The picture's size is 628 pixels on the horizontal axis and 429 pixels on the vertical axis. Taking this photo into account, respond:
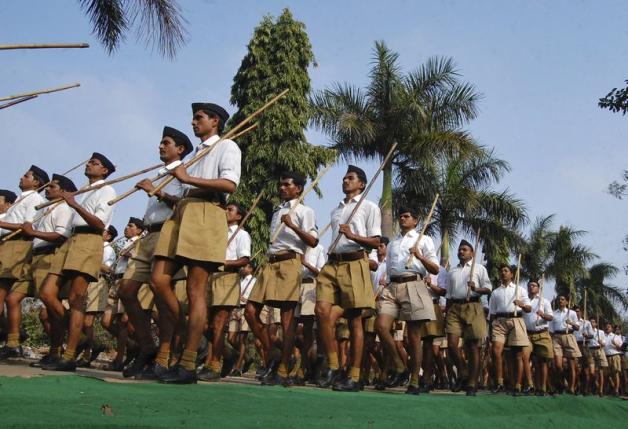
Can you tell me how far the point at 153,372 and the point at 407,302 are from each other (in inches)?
129

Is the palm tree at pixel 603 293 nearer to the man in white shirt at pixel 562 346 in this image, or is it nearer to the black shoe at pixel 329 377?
the man in white shirt at pixel 562 346

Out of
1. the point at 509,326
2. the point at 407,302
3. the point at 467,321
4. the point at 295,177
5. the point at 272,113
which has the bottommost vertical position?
the point at 407,302

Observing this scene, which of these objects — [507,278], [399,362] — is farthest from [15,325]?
[507,278]

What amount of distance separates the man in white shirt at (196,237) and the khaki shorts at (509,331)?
7036 millimetres

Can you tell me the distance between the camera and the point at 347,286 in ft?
22.8

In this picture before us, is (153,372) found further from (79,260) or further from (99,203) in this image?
(99,203)

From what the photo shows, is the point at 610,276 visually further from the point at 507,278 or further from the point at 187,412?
the point at 187,412

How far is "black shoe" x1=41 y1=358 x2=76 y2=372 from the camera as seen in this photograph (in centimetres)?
626

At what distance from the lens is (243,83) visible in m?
23.5

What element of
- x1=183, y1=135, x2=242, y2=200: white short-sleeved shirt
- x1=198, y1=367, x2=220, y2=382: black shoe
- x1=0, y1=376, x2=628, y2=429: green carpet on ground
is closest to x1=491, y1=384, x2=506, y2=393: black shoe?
x1=0, y1=376, x2=628, y2=429: green carpet on ground

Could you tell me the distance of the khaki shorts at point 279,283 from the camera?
289 inches

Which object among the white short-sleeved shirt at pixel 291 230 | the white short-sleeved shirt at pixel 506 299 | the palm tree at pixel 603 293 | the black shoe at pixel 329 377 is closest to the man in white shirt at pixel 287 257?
the white short-sleeved shirt at pixel 291 230

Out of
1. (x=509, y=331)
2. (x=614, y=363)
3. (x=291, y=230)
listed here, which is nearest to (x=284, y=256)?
(x=291, y=230)

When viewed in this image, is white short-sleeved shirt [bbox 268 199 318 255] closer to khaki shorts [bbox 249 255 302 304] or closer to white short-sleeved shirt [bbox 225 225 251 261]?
khaki shorts [bbox 249 255 302 304]
